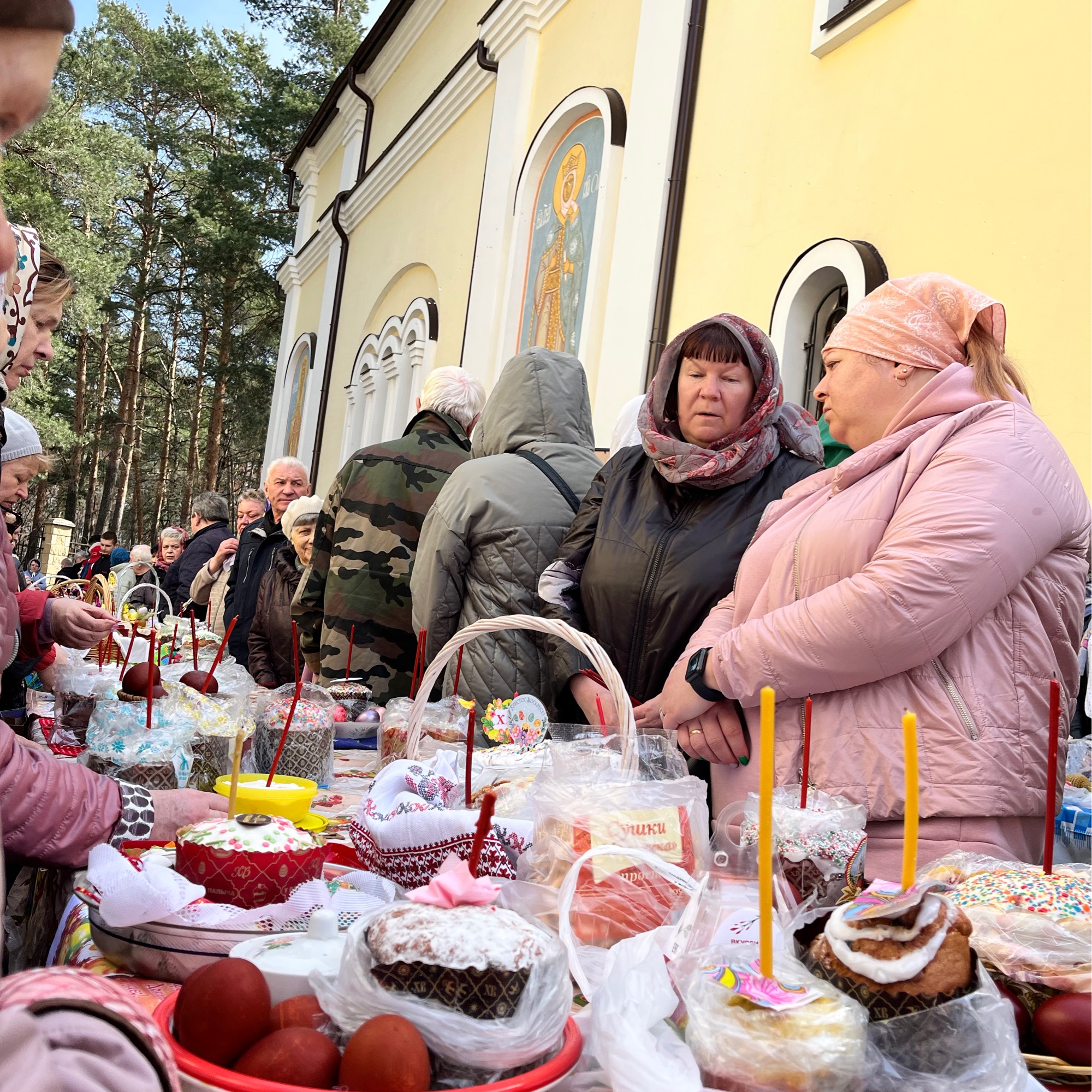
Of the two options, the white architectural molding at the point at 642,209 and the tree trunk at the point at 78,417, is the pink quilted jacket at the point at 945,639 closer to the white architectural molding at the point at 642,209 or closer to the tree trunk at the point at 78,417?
the white architectural molding at the point at 642,209

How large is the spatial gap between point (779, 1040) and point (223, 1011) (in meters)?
0.45

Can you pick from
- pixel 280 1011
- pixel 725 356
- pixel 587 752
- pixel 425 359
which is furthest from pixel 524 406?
pixel 425 359

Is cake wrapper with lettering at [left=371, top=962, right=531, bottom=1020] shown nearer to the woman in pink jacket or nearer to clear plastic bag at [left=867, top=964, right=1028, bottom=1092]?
clear plastic bag at [left=867, top=964, right=1028, bottom=1092]

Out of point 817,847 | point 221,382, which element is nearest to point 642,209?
point 817,847

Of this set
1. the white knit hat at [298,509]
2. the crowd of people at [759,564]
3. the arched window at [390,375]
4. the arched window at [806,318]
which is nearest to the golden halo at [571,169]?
the arched window at [806,318]

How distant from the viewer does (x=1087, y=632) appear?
3.04m

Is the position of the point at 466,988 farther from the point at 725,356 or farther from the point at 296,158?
the point at 296,158

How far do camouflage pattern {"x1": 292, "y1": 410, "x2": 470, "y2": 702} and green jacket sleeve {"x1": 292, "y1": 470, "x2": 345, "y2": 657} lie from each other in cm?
7

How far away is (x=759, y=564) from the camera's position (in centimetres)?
224

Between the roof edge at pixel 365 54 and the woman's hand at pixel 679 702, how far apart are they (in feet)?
48.8

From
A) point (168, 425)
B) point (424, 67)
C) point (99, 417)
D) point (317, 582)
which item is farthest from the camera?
point (168, 425)

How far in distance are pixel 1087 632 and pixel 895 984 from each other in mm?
2490

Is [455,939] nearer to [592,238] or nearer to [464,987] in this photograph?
[464,987]

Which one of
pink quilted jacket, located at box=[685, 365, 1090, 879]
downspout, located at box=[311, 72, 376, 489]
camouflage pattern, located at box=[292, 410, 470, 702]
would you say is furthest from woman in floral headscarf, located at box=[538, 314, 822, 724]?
downspout, located at box=[311, 72, 376, 489]
